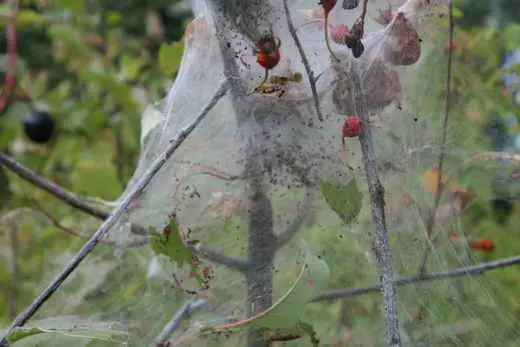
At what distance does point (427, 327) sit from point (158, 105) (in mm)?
711

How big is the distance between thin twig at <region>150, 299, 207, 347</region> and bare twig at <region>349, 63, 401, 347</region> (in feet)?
Result: 1.08

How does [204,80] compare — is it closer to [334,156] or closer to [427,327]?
[334,156]

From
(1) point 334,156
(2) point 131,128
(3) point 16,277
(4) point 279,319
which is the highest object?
(2) point 131,128

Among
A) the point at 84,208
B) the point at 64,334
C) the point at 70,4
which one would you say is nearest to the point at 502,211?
the point at 84,208

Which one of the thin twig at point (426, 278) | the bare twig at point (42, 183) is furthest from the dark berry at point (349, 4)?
the bare twig at point (42, 183)

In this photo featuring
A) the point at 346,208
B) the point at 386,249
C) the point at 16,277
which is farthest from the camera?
the point at 16,277

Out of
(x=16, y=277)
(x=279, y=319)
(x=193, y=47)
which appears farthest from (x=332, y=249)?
(x=16, y=277)

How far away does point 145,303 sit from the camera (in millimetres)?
1088

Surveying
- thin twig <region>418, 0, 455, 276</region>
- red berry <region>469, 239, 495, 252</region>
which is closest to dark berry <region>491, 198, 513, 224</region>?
Answer: red berry <region>469, 239, 495, 252</region>

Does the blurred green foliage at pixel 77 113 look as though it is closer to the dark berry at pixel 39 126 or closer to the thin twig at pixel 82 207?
the dark berry at pixel 39 126

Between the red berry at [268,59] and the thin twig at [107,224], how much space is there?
0.12 m

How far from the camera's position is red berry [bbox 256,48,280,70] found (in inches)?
35.0

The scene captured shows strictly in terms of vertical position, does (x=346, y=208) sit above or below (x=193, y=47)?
below

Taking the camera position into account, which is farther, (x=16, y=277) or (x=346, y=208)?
(x=16, y=277)
